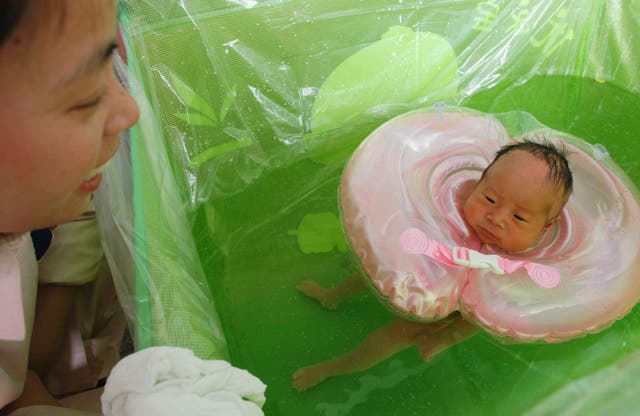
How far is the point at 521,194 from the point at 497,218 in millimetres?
71

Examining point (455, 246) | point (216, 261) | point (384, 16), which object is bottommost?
point (216, 261)

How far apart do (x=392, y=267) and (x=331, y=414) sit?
45cm

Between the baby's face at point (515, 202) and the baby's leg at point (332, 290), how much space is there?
1.19 ft

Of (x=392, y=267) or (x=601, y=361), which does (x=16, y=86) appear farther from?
(x=601, y=361)

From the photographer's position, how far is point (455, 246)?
1176 mm

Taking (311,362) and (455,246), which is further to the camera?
(311,362)

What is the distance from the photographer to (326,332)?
1396 mm

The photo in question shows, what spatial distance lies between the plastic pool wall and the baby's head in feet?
1.10

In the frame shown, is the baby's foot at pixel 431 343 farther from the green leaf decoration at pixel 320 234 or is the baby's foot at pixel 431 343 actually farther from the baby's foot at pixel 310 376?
the green leaf decoration at pixel 320 234

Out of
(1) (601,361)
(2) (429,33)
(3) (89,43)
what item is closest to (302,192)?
(2) (429,33)

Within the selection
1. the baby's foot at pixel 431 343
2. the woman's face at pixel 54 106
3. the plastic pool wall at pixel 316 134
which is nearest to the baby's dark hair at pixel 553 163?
the plastic pool wall at pixel 316 134

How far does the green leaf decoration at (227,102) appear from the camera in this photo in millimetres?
1422

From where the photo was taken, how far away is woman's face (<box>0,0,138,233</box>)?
52cm

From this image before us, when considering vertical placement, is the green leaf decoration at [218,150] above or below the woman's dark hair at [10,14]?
below
